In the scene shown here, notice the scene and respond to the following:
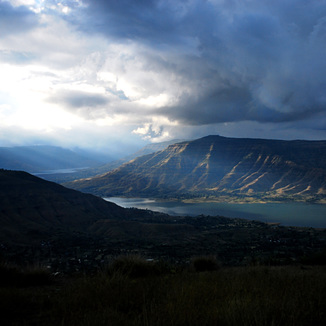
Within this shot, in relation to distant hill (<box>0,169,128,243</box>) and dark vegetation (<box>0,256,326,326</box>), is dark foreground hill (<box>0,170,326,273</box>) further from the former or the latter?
dark vegetation (<box>0,256,326,326</box>)

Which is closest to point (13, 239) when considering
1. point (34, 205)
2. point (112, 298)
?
point (34, 205)

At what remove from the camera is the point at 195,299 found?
4.48m

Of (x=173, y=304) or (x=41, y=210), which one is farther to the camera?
(x=41, y=210)

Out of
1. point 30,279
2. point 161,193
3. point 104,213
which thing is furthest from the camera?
point 161,193

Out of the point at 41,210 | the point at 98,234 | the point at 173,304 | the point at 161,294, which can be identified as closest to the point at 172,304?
the point at 173,304

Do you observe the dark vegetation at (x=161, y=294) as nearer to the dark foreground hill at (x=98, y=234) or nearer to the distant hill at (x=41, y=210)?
the dark foreground hill at (x=98, y=234)

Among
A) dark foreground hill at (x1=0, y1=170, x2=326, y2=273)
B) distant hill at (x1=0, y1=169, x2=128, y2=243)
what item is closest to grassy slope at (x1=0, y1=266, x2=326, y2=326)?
dark foreground hill at (x1=0, y1=170, x2=326, y2=273)

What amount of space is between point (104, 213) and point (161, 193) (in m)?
99.8

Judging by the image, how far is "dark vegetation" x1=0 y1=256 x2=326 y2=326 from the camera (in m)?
3.65

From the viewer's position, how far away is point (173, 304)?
4.09 meters

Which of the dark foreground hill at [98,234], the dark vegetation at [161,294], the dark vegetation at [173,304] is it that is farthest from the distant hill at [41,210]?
the dark vegetation at [173,304]

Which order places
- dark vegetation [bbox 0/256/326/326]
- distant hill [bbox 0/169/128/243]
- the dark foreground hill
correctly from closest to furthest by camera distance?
1. dark vegetation [bbox 0/256/326/326]
2. the dark foreground hill
3. distant hill [bbox 0/169/128/243]

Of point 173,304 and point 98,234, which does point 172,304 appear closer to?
point 173,304

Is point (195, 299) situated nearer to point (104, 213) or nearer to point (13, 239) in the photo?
point (13, 239)
